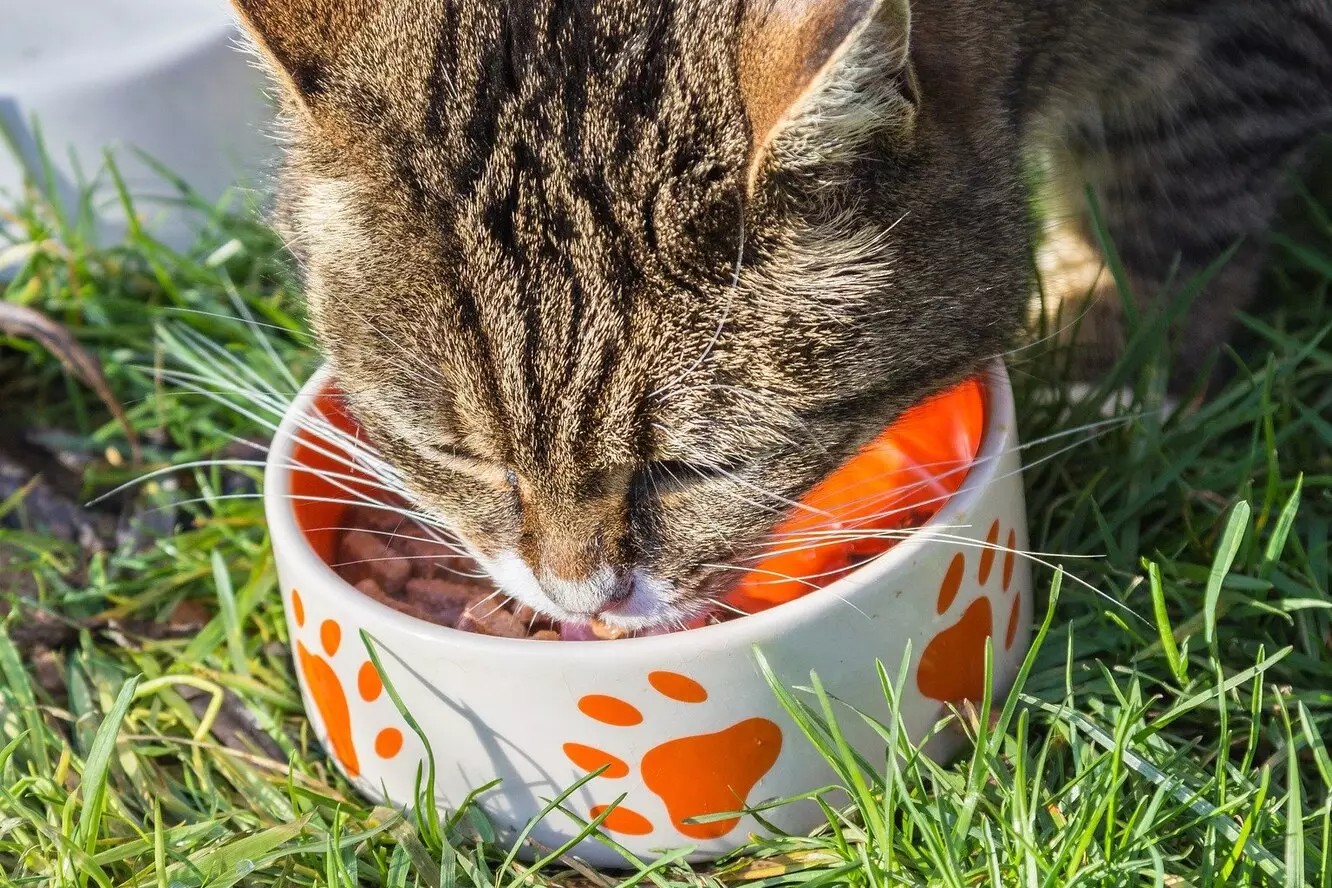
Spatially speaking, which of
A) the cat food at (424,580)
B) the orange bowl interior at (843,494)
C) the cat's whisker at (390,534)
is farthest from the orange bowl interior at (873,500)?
the cat's whisker at (390,534)

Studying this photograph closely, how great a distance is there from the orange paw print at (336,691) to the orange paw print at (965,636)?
0.58 meters

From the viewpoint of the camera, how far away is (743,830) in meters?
1.38

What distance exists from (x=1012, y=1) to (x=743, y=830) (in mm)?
991

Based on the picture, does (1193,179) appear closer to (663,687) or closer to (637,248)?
(637,248)

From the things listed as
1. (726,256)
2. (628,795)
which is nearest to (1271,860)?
(628,795)

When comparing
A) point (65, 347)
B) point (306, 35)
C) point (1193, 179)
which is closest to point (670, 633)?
point (306, 35)

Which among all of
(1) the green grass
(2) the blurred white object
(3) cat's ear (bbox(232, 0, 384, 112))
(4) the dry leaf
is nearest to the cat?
(3) cat's ear (bbox(232, 0, 384, 112))

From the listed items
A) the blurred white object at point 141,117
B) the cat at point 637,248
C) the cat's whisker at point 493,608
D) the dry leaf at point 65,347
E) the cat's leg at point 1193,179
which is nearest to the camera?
the cat at point 637,248

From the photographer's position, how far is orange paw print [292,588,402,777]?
1.40 m

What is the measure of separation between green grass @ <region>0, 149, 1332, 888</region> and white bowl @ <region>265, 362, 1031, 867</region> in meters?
0.04

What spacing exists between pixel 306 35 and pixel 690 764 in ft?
2.74

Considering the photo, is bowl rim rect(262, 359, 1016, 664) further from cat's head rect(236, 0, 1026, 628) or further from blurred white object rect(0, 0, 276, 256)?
blurred white object rect(0, 0, 276, 256)

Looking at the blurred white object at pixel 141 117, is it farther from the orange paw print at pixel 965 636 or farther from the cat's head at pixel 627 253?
the orange paw print at pixel 965 636

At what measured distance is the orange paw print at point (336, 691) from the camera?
1396 mm
